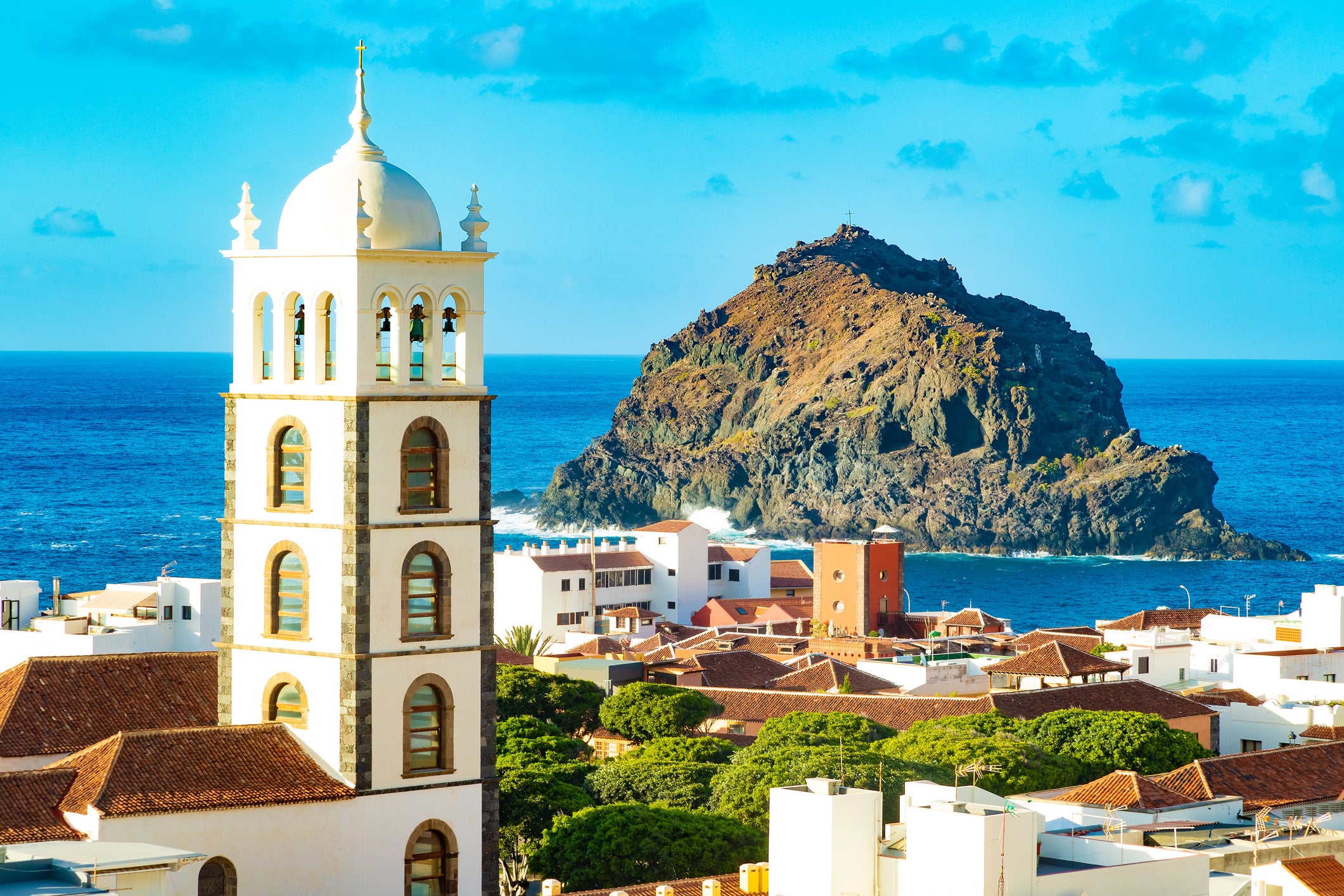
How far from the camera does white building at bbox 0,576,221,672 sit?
65375 millimetres

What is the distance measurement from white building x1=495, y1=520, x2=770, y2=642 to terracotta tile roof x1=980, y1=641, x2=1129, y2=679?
31.0 meters

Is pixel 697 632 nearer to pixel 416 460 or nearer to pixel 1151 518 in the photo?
pixel 416 460

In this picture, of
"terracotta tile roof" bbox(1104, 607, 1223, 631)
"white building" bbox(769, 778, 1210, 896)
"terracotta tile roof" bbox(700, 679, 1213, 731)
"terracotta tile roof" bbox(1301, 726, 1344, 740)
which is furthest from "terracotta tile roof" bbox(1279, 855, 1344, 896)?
"terracotta tile roof" bbox(1104, 607, 1223, 631)

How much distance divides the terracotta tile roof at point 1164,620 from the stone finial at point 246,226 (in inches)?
2747

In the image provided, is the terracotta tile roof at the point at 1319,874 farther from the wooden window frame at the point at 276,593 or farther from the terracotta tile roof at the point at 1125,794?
the wooden window frame at the point at 276,593

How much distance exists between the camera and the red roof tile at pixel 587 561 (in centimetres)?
10712

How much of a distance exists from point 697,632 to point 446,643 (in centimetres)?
6923

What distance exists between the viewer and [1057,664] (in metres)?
74.8

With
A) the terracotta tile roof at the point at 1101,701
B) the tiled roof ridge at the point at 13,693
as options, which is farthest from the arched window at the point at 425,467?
the terracotta tile roof at the point at 1101,701

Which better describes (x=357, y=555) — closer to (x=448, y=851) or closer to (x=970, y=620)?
(x=448, y=851)

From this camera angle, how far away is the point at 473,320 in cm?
3080

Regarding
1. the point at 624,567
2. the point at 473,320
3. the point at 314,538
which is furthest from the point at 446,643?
the point at 624,567

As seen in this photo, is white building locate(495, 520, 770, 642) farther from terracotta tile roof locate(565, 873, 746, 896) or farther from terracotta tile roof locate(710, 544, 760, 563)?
terracotta tile roof locate(565, 873, 746, 896)

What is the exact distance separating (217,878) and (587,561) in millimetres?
81753
